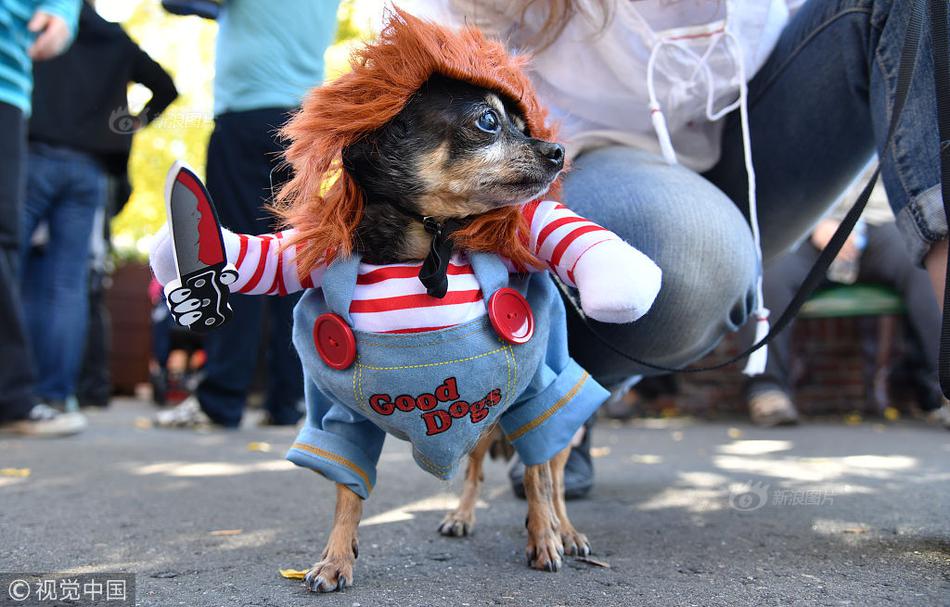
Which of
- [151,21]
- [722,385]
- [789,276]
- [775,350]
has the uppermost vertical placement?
[151,21]

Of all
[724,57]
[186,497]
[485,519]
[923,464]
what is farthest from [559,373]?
[923,464]

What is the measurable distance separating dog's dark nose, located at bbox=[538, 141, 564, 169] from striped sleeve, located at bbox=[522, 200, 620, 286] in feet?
0.40

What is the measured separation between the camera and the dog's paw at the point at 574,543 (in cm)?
188

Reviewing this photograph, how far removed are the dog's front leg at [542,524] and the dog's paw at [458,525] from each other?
0.32m

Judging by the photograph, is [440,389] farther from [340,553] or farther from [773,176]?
[773,176]

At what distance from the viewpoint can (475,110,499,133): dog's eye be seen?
1640 mm

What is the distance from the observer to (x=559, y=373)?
5.86ft

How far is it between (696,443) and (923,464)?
1174 millimetres

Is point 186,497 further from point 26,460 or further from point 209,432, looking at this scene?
point 209,432

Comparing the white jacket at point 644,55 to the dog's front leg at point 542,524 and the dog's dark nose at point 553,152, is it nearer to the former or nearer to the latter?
the dog's dark nose at point 553,152

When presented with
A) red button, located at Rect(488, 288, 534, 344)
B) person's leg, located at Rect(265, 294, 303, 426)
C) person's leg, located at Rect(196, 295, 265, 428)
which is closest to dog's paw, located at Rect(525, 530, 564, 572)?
red button, located at Rect(488, 288, 534, 344)

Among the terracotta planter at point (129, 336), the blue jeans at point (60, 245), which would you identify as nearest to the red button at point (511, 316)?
the blue jeans at point (60, 245)

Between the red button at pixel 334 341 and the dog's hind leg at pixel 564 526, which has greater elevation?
the red button at pixel 334 341

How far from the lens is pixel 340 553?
1613 mm
